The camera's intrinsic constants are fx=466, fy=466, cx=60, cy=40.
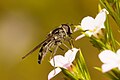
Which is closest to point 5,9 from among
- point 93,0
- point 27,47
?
point 27,47

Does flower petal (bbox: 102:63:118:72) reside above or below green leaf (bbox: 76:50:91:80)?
below

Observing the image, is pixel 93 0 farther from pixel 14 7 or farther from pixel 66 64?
pixel 66 64

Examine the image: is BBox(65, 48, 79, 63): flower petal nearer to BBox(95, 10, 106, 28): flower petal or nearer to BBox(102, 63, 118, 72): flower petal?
BBox(95, 10, 106, 28): flower petal

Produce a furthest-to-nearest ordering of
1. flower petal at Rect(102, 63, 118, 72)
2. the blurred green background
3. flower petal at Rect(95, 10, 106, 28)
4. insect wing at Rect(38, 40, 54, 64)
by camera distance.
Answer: the blurred green background < insect wing at Rect(38, 40, 54, 64) < flower petal at Rect(95, 10, 106, 28) < flower petal at Rect(102, 63, 118, 72)

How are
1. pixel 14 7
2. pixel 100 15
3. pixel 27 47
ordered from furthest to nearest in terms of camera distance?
pixel 14 7 < pixel 27 47 < pixel 100 15

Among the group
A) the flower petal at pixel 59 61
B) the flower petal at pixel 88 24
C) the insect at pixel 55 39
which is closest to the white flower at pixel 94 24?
the flower petal at pixel 88 24

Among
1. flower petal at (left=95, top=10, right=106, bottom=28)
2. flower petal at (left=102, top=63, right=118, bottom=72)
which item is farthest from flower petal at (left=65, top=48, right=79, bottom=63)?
flower petal at (left=102, top=63, right=118, bottom=72)

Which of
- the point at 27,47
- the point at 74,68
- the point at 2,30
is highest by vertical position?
the point at 2,30

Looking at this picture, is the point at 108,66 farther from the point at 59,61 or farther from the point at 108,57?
the point at 59,61

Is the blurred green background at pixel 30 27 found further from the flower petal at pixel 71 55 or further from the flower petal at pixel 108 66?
the flower petal at pixel 108 66
